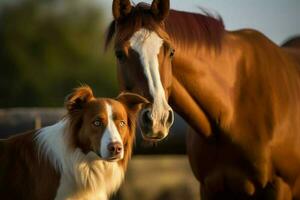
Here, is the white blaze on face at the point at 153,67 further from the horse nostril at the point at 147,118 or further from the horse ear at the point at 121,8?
the horse ear at the point at 121,8

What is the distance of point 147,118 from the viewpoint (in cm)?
582

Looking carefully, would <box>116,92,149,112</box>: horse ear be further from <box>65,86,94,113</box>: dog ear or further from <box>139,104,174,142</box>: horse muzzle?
<box>65,86,94,113</box>: dog ear

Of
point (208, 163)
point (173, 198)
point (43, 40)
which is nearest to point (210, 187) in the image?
point (208, 163)

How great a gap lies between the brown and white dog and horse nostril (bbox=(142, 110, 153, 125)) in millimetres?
103

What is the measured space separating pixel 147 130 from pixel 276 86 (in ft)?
4.30

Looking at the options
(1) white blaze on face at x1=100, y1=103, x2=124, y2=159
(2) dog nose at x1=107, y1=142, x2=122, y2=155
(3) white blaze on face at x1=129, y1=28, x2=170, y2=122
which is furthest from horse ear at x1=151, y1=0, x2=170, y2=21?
(2) dog nose at x1=107, y1=142, x2=122, y2=155

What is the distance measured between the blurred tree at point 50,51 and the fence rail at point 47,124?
1880cm

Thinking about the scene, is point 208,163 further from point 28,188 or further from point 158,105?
point 28,188

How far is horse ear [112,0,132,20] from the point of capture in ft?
19.8

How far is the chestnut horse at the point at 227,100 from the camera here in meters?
6.12

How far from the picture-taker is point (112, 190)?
21.1 ft

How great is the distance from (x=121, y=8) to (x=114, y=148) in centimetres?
105

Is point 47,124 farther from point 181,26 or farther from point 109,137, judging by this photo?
point 109,137

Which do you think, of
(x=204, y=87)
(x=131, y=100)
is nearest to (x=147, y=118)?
(x=131, y=100)
